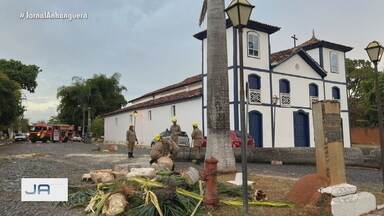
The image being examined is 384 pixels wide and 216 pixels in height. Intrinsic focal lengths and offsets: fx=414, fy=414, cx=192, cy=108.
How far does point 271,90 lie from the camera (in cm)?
2853

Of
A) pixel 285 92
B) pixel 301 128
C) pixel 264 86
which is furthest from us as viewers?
pixel 301 128

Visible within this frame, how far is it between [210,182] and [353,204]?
2.42 metres

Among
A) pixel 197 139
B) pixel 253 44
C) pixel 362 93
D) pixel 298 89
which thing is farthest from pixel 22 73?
pixel 197 139

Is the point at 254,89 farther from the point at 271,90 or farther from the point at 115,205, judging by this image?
the point at 115,205

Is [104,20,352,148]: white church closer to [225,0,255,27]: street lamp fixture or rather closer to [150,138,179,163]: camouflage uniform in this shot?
[150,138,179,163]: camouflage uniform

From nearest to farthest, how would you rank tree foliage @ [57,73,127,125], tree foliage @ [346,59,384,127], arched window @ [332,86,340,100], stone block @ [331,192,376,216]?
stone block @ [331,192,376,216] → arched window @ [332,86,340,100] → tree foliage @ [346,59,384,127] → tree foliage @ [57,73,127,125]

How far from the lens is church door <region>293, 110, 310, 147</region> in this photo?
30234 mm

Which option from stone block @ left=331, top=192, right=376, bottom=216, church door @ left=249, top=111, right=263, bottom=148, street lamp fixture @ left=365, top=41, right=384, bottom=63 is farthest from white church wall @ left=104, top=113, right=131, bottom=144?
stone block @ left=331, top=192, right=376, bottom=216

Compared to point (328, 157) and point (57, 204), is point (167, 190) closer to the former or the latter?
point (57, 204)

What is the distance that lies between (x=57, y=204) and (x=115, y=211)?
1649 millimetres

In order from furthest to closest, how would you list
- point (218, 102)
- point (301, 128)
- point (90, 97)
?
point (90, 97) < point (301, 128) < point (218, 102)

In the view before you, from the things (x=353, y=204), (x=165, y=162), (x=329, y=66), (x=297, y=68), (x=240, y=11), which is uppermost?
(x=329, y=66)

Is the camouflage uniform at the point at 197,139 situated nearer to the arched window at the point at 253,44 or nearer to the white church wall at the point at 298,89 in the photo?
the arched window at the point at 253,44

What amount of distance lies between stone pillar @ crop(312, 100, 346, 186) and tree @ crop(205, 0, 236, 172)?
3245mm
